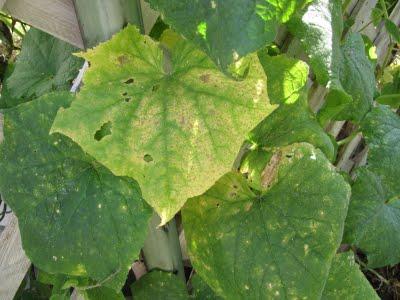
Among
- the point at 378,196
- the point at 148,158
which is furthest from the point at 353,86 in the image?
the point at 148,158

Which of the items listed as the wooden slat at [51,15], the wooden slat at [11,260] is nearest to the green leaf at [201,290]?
the wooden slat at [11,260]

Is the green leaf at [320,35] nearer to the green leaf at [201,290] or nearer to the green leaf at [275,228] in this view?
the green leaf at [275,228]

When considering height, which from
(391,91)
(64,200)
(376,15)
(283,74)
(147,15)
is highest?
(147,15)

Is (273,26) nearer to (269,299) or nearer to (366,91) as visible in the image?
(269,299)

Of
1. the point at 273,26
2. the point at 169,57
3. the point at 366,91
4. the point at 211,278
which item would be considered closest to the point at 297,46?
the point at 366,91

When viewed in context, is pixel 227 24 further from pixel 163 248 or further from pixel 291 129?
pixel 163 248

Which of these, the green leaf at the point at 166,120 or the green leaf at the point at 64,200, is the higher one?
the green leaf at the point at 166,120
